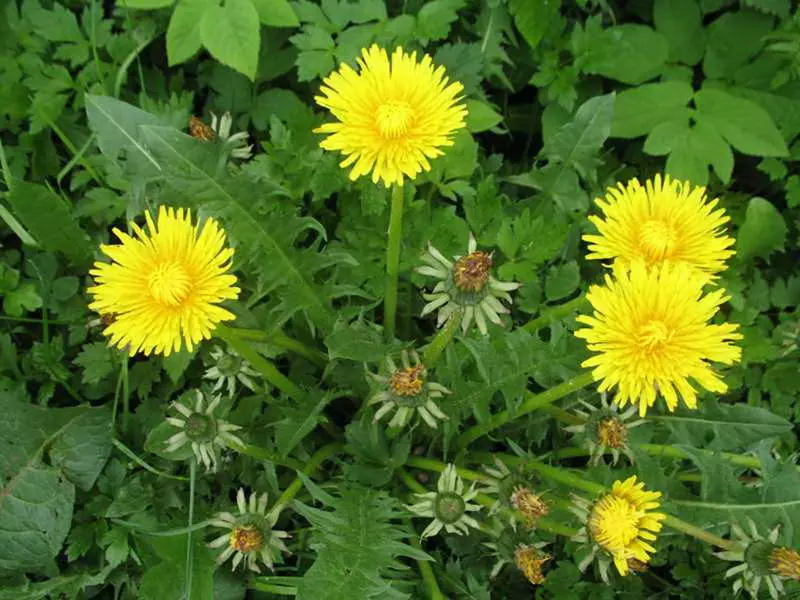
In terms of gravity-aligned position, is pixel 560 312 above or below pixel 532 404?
above

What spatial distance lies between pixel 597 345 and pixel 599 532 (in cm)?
46

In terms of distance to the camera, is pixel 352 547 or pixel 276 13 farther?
pixel 276 13

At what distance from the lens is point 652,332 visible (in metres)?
1.39

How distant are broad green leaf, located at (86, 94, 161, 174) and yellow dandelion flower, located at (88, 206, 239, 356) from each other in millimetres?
647

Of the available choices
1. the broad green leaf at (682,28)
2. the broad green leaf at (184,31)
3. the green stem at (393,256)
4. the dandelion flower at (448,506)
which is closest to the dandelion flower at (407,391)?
the dandelion flower at (448,506)

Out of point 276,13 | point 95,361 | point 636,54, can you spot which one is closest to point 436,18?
point 276,13

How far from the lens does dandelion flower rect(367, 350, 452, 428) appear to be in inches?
64.4

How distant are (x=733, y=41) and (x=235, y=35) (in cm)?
167

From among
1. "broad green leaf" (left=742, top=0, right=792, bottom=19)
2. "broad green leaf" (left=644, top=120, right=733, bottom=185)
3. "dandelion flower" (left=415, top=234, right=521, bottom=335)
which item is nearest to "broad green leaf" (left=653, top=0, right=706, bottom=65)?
"broad green leaf" (left=742, top=0, right=792, bottom=19)

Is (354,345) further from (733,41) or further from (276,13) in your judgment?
(733,41)

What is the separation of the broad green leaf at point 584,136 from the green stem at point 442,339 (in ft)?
2.86

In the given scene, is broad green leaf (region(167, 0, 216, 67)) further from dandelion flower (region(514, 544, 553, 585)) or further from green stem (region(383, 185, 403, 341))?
dandelion flower (region(514, 544, 553, 585))

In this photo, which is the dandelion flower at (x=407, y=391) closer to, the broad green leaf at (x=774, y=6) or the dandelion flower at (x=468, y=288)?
the dandelion flower at (x=468, y=288)

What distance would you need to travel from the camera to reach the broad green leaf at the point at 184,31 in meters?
2.26
